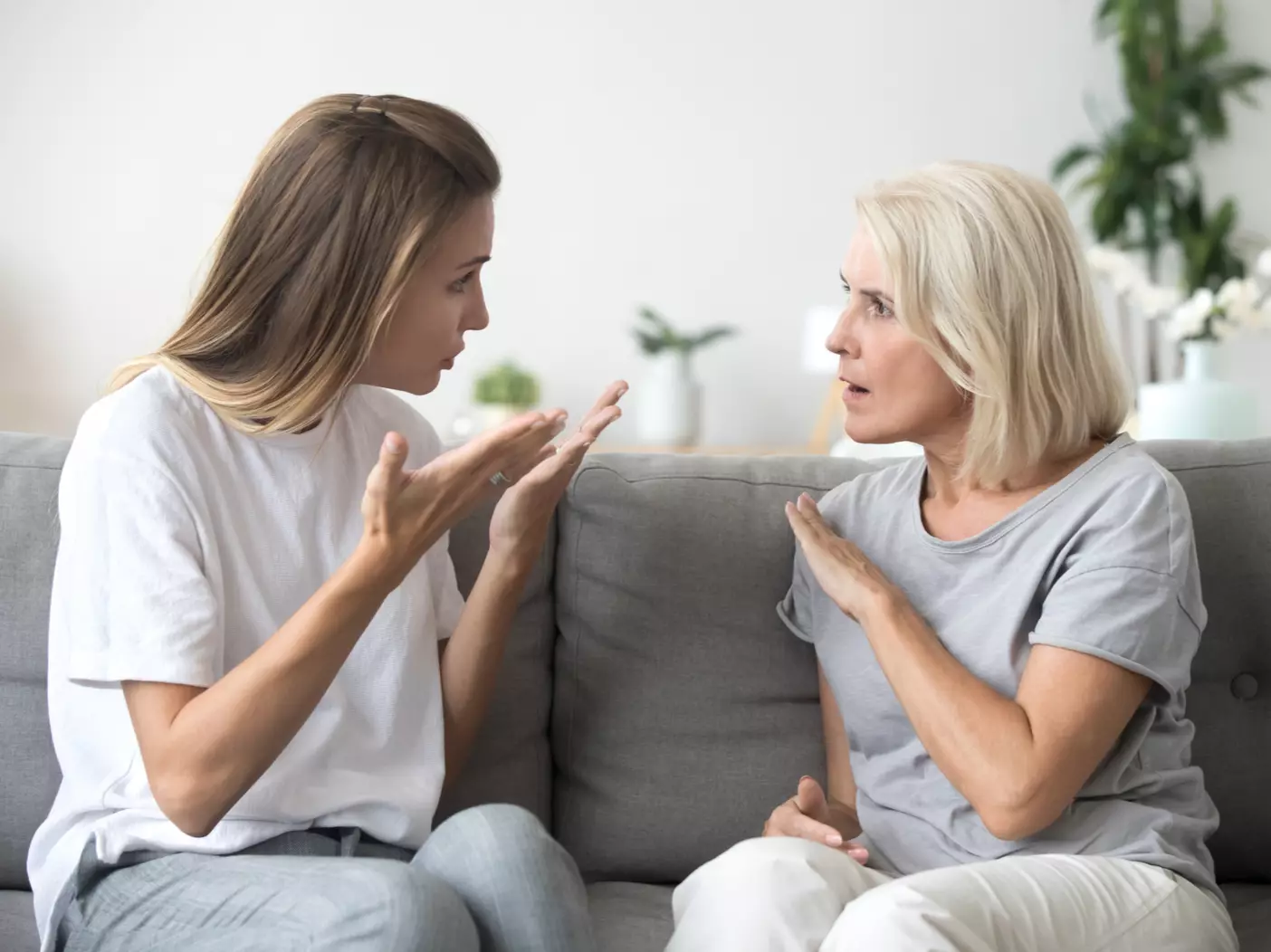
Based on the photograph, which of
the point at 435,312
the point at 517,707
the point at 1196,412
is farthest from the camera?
→ the point at 1196,412

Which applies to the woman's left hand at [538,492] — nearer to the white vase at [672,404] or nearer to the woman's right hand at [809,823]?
the woman's right hand at [809,823]

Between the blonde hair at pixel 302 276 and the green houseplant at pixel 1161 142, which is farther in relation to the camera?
the green houseplant at pixel 1161 142

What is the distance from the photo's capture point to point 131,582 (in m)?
1.15

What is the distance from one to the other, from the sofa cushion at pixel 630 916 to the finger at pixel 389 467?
0.50 metres

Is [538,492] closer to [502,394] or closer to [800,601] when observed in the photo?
[800,601]

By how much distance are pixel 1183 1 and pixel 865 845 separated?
468 cm

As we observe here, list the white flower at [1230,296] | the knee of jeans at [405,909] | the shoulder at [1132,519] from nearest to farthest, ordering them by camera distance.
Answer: the knee of jeans at [405,909], the shoulder at [1132,519], the white flower at [1230,296]

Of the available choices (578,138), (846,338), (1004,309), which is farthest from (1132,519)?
(578,138)

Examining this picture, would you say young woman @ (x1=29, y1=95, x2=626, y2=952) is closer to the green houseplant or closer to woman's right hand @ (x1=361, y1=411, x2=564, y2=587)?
woman's right hand @ (x1=361, y1=411, x2=564, y2=587)

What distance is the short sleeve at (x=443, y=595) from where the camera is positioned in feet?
4.91

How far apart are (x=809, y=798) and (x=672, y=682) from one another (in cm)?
26

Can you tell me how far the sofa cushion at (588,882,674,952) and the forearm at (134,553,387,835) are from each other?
1.32 ft

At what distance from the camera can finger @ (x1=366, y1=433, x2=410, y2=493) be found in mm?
1144

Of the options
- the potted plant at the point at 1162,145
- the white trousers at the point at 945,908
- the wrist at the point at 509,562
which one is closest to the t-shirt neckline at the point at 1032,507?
the white trousers at the point at 945,908
